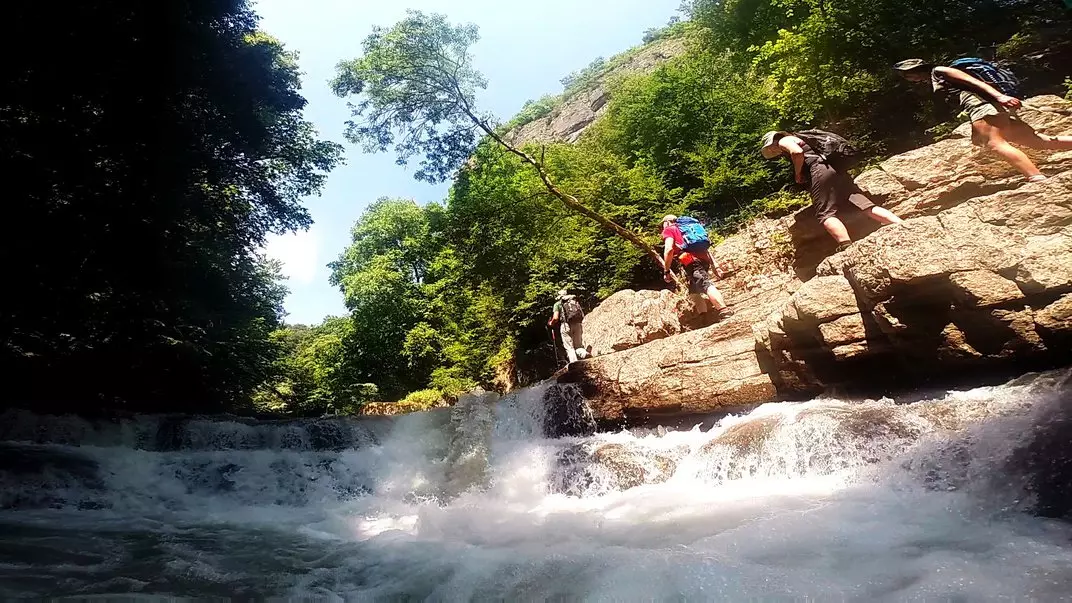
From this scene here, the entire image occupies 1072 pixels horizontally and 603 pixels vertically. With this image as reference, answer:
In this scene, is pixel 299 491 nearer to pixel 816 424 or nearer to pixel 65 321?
pixel 65 321

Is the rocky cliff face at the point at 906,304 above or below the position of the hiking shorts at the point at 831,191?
below

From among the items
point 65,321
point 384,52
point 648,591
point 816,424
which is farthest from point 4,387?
point 816,424

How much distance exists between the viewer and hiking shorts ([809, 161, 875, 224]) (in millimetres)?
6176

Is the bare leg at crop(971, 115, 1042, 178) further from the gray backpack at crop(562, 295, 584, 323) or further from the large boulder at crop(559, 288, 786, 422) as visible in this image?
the gray backpack at crop(562, 295, 584, 323)

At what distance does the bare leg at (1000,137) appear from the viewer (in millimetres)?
4676

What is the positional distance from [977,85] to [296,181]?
2140cm

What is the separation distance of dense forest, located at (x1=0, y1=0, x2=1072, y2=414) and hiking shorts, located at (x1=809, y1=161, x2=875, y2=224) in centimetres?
433

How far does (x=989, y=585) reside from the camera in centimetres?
212

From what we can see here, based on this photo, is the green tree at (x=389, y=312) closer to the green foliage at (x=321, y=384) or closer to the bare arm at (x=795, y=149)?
A: the green foliage at (x=321, y=384)

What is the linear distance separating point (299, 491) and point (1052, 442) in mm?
9082

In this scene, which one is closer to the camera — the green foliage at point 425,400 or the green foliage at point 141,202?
the green foliage at point 141,202

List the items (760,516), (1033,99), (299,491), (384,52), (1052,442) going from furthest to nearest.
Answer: (384,52), (299,491), (1033,99), (760,516), (1052,442)

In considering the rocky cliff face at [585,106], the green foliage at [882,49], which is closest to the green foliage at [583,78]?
the rocky cliff face at [585,106]

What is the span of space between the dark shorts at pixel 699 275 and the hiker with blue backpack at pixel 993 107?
11.9 feet
